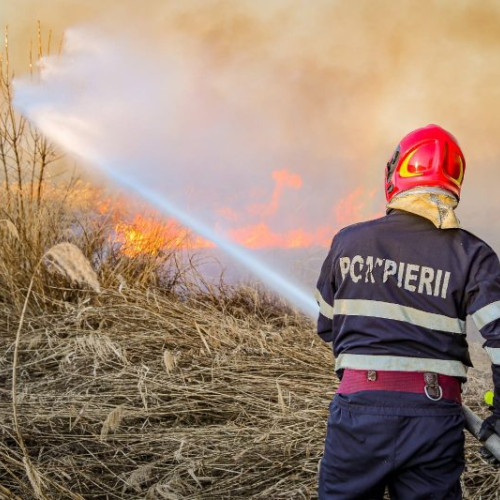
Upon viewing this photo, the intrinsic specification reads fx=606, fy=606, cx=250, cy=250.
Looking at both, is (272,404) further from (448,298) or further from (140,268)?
(140,268)

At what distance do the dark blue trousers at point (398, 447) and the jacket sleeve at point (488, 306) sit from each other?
0.64ft

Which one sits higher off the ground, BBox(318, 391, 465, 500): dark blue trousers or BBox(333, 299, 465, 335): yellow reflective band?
BBox(333, 299, 465, 335): yellow reflective band

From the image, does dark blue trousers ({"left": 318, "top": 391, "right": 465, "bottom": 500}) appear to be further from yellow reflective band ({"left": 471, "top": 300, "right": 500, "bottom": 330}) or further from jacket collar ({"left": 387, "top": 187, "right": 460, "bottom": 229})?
jacket collar ({"left": 387, "top": 187, "right": 460, "bottom": 229})

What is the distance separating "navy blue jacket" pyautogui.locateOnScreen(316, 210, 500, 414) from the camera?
78.5 inches

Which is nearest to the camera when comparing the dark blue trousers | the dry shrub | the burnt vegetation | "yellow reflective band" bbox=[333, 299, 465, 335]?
the dark blue trousers

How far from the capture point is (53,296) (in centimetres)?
591

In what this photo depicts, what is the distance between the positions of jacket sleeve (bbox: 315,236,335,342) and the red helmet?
13.9 inches

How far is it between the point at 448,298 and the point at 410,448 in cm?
50

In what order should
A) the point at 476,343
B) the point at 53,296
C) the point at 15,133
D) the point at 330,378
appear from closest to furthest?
the point at 330,378 → the point at 53,296 → the point at 15,133 → the point at 476,343

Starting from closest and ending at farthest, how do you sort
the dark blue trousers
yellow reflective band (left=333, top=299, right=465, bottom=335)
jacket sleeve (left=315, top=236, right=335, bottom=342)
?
the dark blue trousers, yellow reflective band (left=333, top=299, right=465, bottom=335), jacket sleeve (left=315, top=236, right=335, bottom=342)

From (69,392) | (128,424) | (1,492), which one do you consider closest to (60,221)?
(69,392)

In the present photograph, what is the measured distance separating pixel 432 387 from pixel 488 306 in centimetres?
32

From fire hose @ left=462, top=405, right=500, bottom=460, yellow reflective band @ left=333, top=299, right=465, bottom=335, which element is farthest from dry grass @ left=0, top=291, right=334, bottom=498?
yellow reflective band @ left=333, top=299, right=465, bottom=335

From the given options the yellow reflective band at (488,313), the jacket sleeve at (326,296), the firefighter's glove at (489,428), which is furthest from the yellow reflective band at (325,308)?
the firefighter's glove at (489,428)
